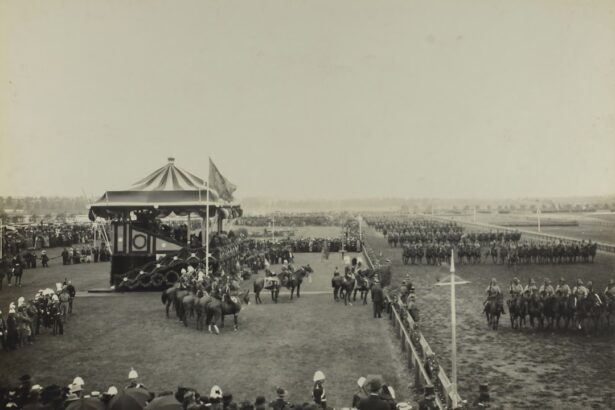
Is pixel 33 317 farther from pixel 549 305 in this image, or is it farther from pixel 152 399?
pixel 549 305

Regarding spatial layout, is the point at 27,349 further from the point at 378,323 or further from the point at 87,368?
the point at 378,323

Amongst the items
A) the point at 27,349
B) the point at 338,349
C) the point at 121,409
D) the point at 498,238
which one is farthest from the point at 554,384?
the point at 498,238

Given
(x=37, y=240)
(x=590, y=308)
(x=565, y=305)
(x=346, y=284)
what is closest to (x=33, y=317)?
(x=346, y=284)

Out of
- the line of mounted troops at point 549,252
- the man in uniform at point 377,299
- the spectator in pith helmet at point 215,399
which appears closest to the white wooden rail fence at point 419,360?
the man in uniform at point 377,299

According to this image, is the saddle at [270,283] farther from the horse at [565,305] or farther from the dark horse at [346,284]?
the horse at [565,305]

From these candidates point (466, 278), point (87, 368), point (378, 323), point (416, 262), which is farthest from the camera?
point (416, 262)

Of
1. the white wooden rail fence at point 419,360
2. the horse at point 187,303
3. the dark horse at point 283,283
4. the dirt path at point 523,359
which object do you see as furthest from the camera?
the dark horse at point 283,283

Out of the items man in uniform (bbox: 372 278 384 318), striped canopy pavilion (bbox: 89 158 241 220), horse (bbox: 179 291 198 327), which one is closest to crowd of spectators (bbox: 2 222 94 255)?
striped canopy pavilion (bbox: 89 158 241 220)

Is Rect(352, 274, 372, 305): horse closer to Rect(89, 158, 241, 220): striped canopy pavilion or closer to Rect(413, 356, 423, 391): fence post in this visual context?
Rect(89, 158, 241, 220): striped canopy pavilion
